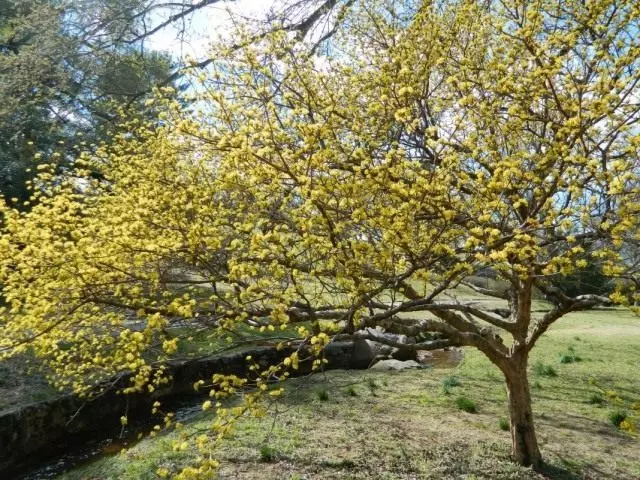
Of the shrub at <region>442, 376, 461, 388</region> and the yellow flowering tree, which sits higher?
the yellow flowering tree

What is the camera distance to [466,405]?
9.07 metres

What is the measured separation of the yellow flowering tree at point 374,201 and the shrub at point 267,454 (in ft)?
8.69

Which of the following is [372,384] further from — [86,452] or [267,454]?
[86,452]

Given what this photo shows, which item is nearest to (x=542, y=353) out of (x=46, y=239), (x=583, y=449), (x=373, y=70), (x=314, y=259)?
(x=583, y=449)

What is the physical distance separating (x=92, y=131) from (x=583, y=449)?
68.7 feet

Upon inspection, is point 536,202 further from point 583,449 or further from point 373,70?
point 583,449

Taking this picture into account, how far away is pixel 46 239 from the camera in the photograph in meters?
5.25

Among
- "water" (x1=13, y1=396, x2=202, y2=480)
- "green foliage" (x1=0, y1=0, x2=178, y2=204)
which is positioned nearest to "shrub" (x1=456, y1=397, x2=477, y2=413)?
"water" (x1=13, y1=396, x2=202, y2=480)

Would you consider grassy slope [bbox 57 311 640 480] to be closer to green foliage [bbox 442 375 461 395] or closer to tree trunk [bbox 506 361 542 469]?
green foliage [bbox 442 375 461 395]

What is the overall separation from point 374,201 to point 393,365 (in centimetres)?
1024

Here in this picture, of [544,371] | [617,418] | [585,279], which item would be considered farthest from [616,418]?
[585,279]

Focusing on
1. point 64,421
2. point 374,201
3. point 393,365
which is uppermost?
point 374,201

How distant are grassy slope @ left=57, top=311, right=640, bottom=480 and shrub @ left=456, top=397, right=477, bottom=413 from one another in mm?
103

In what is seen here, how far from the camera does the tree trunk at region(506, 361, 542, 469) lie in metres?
6.52
